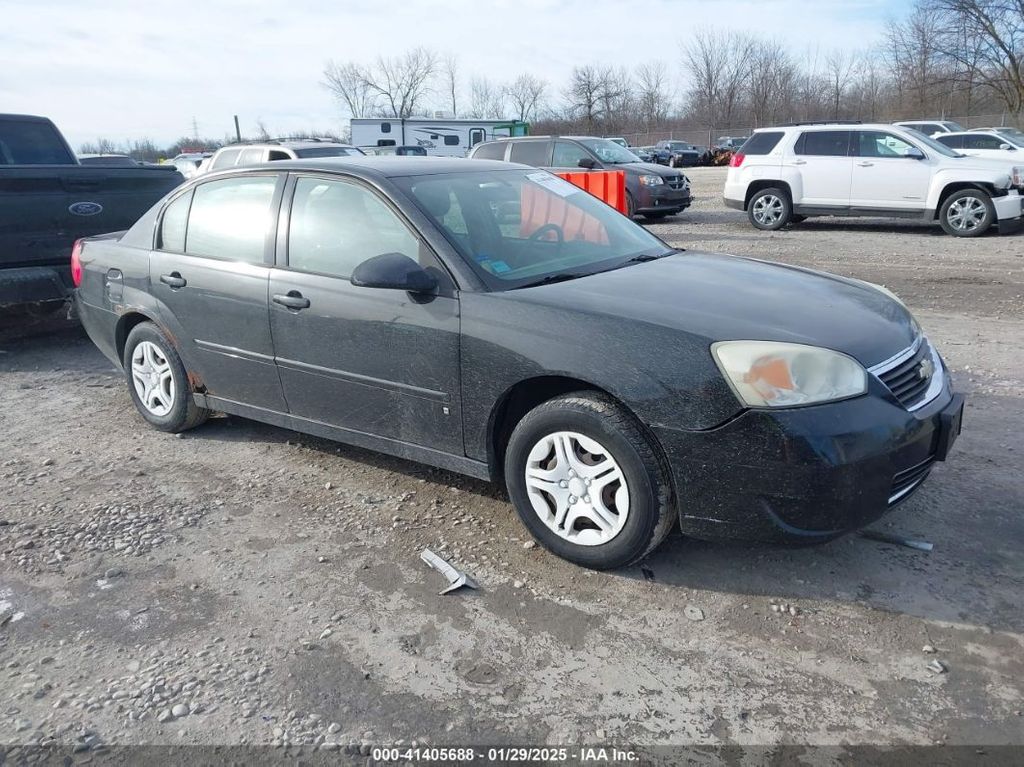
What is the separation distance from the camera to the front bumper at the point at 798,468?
2863 mm

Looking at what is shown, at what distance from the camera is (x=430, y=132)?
33.2m

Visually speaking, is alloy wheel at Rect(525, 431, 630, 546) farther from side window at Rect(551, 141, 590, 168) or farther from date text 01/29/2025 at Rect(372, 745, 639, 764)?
side window at Rect(551, 141, 590, 168)

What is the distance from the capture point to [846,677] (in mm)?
2672

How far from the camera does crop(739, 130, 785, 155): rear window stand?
46.2 feet

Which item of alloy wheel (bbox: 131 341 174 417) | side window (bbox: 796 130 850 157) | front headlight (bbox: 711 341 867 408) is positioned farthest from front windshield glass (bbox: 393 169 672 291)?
side window (bbox: 796 130 850 157)

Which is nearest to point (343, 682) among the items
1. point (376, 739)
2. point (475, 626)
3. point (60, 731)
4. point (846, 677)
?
point (376, 739)

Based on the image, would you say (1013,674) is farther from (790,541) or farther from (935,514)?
(935,514)

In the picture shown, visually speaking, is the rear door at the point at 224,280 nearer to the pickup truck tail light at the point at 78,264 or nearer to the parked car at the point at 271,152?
the pickup truck tail light at the point at 78,264

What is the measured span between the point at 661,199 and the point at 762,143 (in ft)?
7.23

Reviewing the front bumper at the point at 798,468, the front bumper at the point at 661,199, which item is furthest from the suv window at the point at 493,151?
the front bumper at the point at 798,468

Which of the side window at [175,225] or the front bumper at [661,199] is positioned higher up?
the front bumper at [661,199]

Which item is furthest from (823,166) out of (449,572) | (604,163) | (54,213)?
(449,572)

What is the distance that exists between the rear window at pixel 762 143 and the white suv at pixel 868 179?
0.02 metres

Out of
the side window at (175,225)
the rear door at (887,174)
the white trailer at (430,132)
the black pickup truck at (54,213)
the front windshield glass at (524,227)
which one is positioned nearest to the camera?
the front windshield glass at (524,227)
